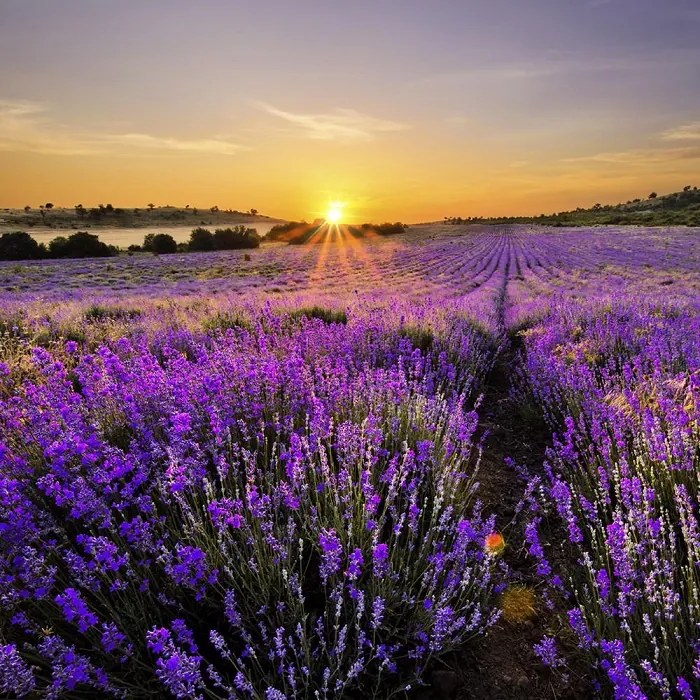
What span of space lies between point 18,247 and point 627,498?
1755 inches

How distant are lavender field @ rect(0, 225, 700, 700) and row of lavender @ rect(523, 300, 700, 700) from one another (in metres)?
0.03

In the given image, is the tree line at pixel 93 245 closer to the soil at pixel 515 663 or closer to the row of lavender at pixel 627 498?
the row of lavender at pixel 627 498

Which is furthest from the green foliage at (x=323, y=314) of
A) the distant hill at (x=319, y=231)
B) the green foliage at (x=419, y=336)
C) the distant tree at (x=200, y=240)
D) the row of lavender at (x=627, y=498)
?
the distant hill at (x=319, y=231)

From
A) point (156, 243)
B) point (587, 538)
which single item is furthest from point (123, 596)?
point (156, 243)

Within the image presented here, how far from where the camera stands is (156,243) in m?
43.8

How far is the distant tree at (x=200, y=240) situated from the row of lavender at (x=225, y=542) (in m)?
44.4

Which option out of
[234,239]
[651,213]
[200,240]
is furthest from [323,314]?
[651,213]

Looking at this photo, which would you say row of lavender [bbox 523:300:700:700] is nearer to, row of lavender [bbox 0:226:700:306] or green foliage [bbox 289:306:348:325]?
green foliage [bbox 289:306:348:325]

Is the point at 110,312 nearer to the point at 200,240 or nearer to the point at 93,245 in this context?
the point at 93,245

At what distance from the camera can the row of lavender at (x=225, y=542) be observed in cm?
179

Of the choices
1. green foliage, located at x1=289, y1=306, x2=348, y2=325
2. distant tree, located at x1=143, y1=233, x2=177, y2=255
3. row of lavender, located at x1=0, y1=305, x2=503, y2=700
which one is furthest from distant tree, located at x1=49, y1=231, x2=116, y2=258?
row of lavender, located at x1=0, y1=305, x2=503, y2=700

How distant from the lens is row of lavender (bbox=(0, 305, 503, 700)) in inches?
70.3

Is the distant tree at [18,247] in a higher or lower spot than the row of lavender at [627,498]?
higher

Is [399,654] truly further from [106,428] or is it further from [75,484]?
[106,428]
